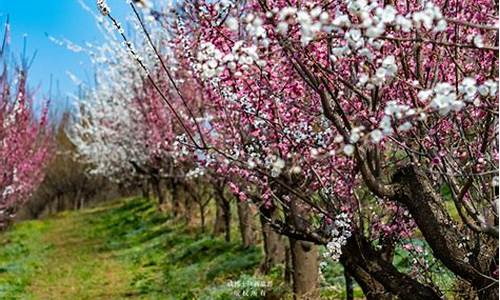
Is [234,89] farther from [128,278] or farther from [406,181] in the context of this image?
[128,278]

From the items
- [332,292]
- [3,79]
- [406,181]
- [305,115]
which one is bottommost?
[332,292]

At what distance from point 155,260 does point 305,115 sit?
1255cm

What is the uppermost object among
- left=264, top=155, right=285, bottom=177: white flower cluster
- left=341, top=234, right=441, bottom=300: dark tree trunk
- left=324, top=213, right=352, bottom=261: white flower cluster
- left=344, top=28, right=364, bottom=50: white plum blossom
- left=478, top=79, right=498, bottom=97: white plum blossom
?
left=344, top=28, right=364, bottom=50: white plum blossom

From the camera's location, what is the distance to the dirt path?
1466 cm

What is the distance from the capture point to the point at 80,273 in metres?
17.5

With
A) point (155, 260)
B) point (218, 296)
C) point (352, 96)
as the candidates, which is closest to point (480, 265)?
point (352, 96)

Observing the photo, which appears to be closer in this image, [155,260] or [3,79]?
[3,79]

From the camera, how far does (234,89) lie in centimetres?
590

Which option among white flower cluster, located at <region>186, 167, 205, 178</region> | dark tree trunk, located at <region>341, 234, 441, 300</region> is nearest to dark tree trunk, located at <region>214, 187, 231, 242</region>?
white flower cluster, located at <region>186, 167, 205, 178</region>

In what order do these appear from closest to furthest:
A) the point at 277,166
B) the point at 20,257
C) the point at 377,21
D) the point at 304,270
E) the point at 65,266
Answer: the point at 377,21 → the point at 277,166 → the point at 304,270 → the point at 65,266 → the point at 20,257

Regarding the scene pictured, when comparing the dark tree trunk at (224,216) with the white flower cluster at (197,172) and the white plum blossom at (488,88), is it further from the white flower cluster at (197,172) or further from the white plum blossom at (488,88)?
the white plum blossom at (488,88)

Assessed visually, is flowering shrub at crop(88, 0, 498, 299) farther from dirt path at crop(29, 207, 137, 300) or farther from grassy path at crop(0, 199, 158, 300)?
dirt path at crop(29, 207, 137, 300)

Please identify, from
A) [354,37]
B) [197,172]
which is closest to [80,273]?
[197,172]

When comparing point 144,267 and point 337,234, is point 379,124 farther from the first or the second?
point 144,267
